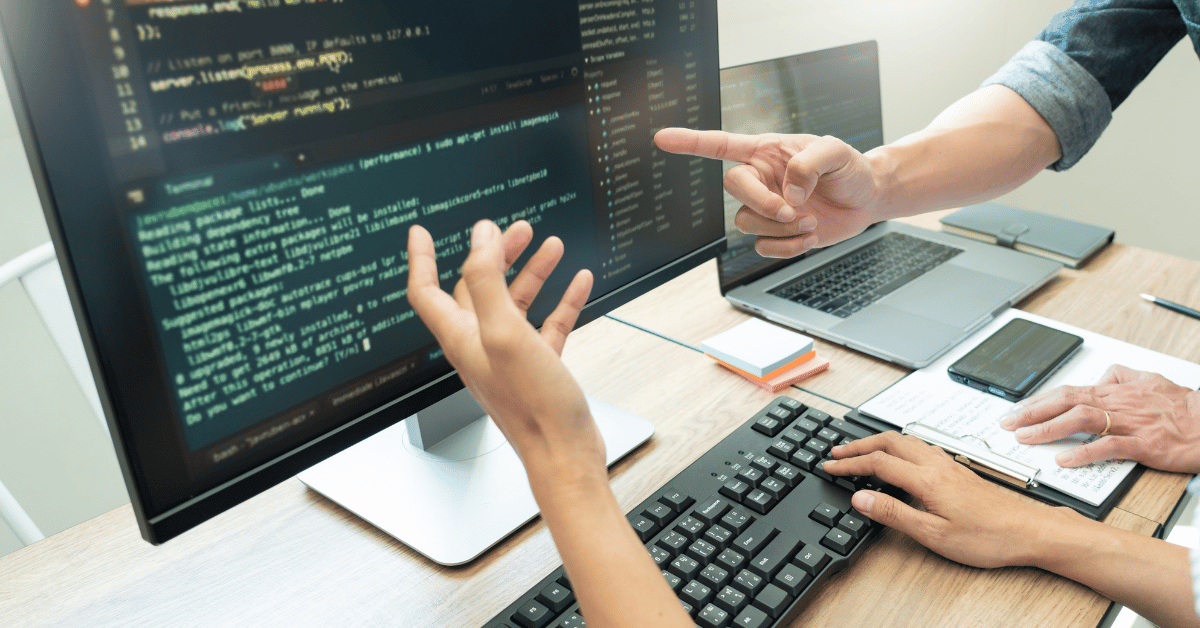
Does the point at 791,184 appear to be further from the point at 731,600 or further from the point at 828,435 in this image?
the point at 731,600

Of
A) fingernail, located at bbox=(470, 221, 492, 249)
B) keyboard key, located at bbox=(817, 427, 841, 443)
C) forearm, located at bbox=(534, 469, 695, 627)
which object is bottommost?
keyboard key, located at bbox=(817, 427, 841, 443)

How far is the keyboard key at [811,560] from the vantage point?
0.57 m

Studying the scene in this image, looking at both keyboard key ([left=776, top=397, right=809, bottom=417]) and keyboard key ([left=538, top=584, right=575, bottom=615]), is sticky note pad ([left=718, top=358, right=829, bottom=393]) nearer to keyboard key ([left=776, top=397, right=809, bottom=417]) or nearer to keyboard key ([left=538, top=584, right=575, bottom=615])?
keyboard key ([left=776, top=397, right=809, bottom=417])

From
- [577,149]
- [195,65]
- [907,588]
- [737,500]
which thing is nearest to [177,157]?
[195,65]

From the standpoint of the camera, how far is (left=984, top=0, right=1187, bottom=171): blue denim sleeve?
100cm

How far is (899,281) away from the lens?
109 cm

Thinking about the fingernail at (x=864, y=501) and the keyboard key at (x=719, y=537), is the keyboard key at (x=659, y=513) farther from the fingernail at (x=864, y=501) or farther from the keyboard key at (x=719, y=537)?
the fingernail at (x=864, y=501)

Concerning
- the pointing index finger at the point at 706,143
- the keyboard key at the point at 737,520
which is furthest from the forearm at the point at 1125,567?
the pointing index finger at the point at 706,143

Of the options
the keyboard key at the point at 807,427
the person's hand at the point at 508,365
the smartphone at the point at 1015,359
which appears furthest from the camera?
the smartphone at the point at 1015,359

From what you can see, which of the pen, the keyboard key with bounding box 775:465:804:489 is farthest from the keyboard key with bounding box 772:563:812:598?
the pen

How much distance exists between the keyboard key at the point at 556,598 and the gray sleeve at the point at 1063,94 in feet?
2.97

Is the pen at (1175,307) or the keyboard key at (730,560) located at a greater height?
the keyboard key at (730,560)

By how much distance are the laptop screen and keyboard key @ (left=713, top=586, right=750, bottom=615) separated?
550 mm

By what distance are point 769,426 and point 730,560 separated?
7.4 inches
